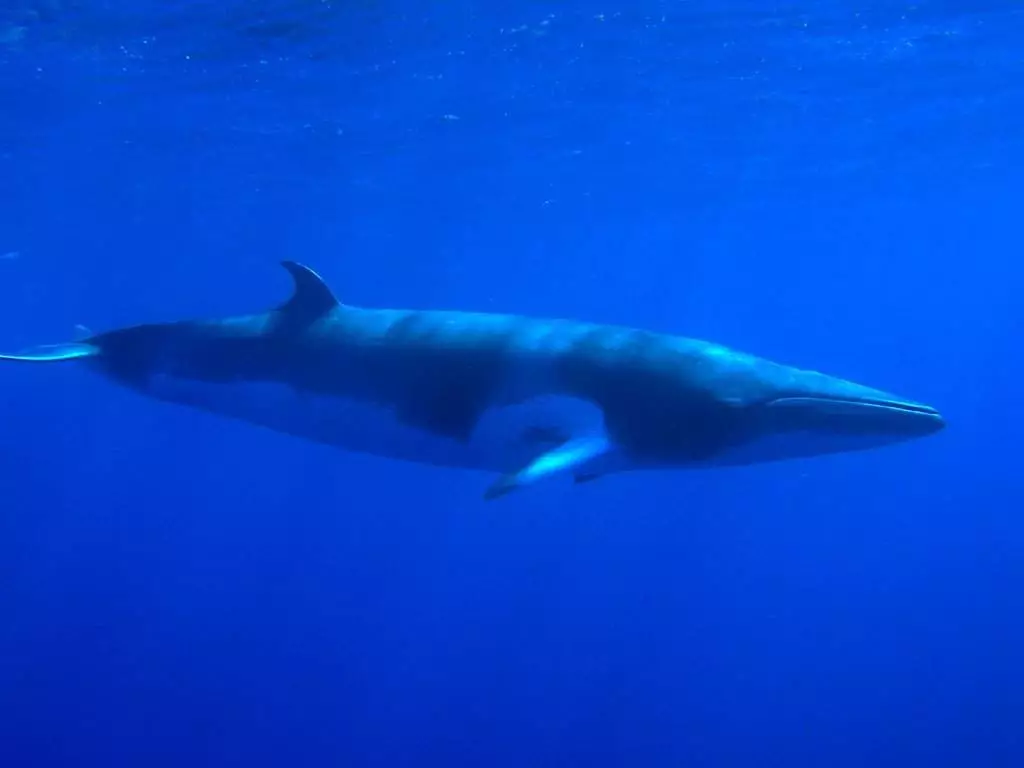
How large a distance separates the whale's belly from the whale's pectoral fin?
30cm

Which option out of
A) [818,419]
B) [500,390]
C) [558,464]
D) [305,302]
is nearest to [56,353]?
[305,302]

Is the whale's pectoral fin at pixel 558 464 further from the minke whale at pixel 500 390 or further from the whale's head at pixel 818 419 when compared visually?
the whale's head at pixel 818 419

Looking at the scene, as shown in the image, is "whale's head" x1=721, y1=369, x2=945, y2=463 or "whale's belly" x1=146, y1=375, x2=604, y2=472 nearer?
"whale's head" x1=721, y1=369, x2=945, y2=463

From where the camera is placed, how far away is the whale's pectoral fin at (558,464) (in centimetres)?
642

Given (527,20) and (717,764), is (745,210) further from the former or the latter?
(717,764)

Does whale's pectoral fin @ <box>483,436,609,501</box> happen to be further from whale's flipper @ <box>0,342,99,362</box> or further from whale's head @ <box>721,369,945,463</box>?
whale's flipper @ <box>0,342,99,362</box>

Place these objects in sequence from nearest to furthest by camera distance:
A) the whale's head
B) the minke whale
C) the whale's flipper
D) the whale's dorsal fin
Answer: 1. the whale's head
2. the minke whale
3. the whale's dorsal fin
4. the whale's flipper

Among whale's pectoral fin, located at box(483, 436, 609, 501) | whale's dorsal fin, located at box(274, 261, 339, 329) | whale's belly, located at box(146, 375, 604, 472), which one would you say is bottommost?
whale's pectoral fin, located at box(483, 436, 609, 501)

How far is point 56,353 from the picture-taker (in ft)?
33.5

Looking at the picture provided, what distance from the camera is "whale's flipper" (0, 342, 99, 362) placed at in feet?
32.3

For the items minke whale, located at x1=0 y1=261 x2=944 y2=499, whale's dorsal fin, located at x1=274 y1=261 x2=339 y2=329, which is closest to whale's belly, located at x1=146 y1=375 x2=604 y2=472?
minke whale, located at x1=0 y1=261 x2=944 y2=499

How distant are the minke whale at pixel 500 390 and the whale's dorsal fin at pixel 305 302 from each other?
14 millimetres

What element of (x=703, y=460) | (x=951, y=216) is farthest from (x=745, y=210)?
(x=703, y=460)

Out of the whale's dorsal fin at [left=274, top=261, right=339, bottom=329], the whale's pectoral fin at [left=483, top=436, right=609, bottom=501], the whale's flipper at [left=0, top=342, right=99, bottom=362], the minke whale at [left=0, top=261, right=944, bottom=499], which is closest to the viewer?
the whale's pectoral fin at [left=483, top=436, right=609, bottom=501]
